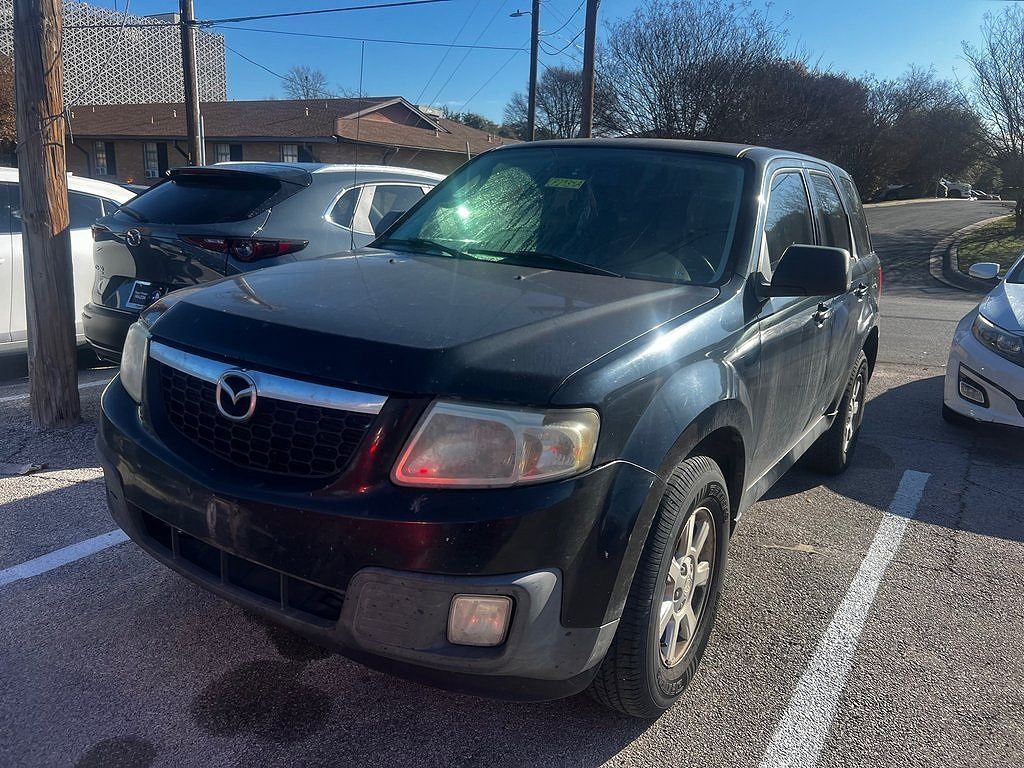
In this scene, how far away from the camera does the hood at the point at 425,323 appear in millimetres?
2135

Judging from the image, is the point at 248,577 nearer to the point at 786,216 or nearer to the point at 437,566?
the point at 437,566

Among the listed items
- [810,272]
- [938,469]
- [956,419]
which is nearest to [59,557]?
[810,272]

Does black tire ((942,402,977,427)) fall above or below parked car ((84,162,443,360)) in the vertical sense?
below

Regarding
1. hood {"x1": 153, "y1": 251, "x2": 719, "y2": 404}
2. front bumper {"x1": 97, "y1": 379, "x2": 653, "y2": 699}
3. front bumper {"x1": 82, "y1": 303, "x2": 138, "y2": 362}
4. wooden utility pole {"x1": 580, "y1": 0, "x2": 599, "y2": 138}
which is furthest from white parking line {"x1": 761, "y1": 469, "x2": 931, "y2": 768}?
wooden utility pole {"x1": 580, "y1": 0, "x2": 599, "y2": 138}

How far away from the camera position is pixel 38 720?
2.48 metres

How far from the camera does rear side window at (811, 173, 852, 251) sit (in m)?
4.24

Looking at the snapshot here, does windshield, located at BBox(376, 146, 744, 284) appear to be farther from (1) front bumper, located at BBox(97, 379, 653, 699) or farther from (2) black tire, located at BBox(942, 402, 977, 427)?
(2) black tire, located at BBox(942, 402, 977, 427)

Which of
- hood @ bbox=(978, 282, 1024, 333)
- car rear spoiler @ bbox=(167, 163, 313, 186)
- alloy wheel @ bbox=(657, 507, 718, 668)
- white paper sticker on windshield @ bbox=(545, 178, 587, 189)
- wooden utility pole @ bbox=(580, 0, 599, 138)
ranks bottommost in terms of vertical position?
alloy wheel @ bbox=(657, 507, 718, 668)

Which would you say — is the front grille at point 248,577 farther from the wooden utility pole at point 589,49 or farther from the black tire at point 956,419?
the wooden utility pole at point 589,49

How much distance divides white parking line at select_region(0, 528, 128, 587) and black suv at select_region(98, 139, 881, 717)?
97 centimetres

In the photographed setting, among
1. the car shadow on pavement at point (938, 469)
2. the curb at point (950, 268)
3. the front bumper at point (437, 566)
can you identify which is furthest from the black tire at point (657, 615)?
the curb at point (950, 268)

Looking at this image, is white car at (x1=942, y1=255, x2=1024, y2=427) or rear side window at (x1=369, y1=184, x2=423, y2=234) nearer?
white car at (x1=942, y1=255, x2=1024, y2=427)

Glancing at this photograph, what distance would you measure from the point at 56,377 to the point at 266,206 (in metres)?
1.62

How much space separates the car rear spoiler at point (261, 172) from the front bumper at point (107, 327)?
1.01 m
